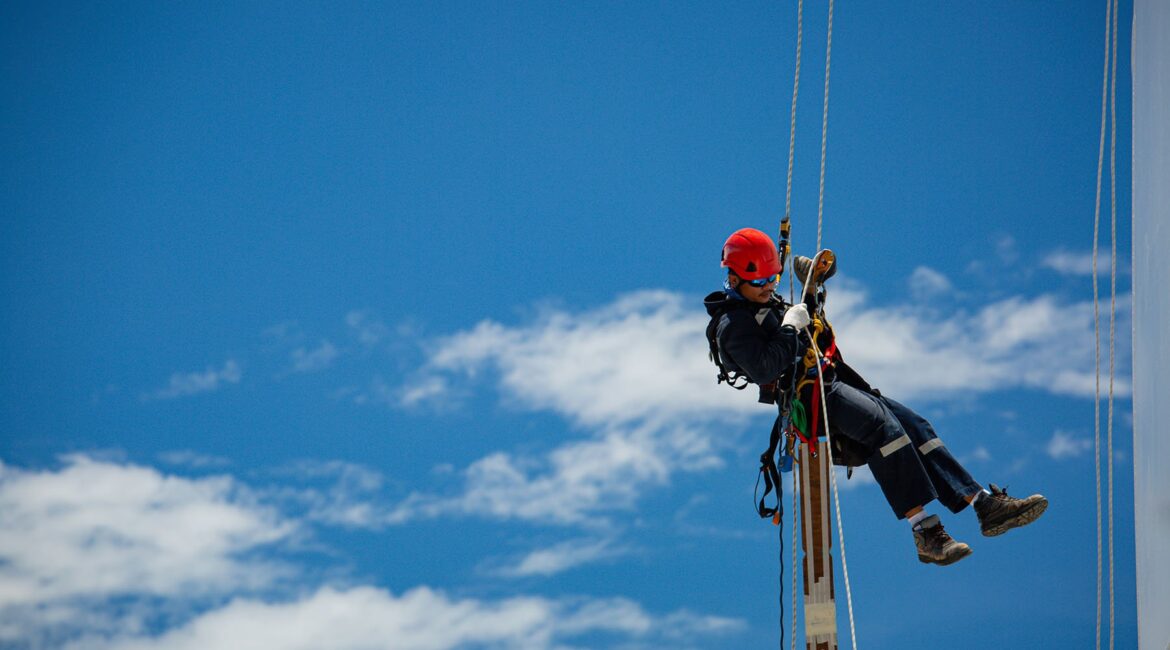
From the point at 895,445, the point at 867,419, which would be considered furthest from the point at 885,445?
the point at 867,419

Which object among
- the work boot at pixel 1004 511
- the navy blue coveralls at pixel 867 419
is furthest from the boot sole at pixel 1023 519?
the navy blue coveralls at pixel 867 419

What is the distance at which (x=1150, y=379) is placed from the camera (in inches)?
316

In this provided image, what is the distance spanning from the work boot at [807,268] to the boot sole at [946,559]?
1.65m

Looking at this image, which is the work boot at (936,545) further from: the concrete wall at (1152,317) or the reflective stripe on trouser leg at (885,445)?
the concrete wall at (1152,317)

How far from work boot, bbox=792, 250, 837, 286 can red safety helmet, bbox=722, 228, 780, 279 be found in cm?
30

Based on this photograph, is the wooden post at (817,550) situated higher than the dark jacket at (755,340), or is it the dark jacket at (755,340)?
the dark jacket at (755,340)

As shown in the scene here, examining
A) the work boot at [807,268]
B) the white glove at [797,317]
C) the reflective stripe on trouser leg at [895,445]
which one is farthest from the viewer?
the work boot at [807,268]

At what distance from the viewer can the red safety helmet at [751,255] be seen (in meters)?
8.38

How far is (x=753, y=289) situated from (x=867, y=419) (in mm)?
954

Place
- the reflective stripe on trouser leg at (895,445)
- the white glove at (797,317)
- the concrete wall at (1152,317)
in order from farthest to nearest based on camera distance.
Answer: the reflective stripe on trouser leg at (895,445), the white glove at (797,317), the concrete wall at (1152,317)

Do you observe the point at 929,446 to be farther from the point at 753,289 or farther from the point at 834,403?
the point at 753,289

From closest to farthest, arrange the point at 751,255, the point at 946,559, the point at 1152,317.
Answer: the point at 1152,317, the point at 946,559, the point at 751,255

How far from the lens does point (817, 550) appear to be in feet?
27.6

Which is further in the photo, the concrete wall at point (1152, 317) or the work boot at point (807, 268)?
the work boot at point (807, 268)
